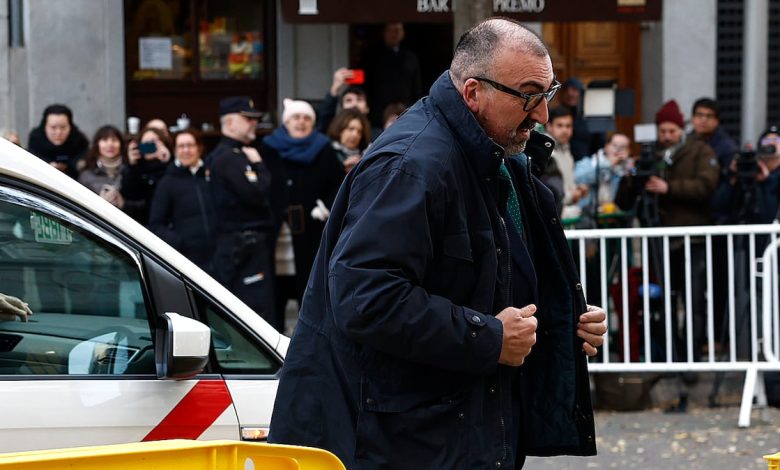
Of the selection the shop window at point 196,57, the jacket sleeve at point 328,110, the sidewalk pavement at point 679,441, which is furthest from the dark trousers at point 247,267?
the shop window at point 196,57

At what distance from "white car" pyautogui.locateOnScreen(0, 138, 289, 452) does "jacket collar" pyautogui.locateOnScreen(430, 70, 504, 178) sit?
1.00 m

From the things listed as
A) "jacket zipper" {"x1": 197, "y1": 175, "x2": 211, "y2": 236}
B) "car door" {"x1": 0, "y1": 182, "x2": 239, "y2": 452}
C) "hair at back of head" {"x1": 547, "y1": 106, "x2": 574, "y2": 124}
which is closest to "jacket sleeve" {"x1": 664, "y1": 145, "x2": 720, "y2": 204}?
"hair at back of head" {"x1": 547, "y1": 106, "x2": 574, "y2": 124}

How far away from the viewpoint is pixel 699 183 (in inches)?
377

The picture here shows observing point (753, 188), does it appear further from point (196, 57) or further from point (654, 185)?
point (196, 57)

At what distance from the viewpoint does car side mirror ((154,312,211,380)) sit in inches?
158

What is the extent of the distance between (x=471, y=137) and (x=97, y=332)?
4.53 feet

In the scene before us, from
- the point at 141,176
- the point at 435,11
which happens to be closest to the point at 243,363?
the point at 141,176

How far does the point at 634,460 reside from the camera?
→ 7.61 meters

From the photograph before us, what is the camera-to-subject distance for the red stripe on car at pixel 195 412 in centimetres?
421

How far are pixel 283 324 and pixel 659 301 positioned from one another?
2.82m

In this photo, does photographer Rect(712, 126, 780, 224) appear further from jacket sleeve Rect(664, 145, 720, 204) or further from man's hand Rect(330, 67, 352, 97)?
man's hand Rect(330, 67, 352, 97)

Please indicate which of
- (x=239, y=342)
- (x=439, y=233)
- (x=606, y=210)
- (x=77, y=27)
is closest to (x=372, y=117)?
(x=77, y=27)

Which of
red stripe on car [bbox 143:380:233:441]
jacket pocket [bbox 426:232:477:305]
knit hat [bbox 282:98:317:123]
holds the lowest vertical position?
red stripe on car [bbox 143:380:233:441]

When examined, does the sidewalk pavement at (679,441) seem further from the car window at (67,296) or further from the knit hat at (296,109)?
the car window at (67,296)
